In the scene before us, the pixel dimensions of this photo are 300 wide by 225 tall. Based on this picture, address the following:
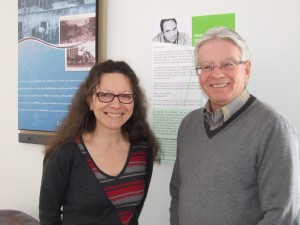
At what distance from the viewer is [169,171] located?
6.07 ft

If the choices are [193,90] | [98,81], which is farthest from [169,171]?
[98,81]

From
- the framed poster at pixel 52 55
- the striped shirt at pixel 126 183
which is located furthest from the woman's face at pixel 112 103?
the framed poster at pixel 52 55

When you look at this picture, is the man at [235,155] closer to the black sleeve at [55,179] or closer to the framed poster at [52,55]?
the black sleeve at [55,179]

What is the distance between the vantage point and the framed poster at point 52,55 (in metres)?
1.97

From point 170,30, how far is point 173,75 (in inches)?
9.4

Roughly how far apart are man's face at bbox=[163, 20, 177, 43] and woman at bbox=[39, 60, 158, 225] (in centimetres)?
45

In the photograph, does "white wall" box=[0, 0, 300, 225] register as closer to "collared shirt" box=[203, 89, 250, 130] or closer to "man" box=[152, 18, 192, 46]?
"man" box=[152, 18, 192, 46]

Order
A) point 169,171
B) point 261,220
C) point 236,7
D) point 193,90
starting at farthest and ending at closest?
point 169,171
point 193,90
point 236,7
point 261,220

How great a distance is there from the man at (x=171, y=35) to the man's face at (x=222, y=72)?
0.51m

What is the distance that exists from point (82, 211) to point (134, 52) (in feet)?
3.13

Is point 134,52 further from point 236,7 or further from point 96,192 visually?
point 96,192

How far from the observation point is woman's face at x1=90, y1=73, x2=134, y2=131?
1.33 metres

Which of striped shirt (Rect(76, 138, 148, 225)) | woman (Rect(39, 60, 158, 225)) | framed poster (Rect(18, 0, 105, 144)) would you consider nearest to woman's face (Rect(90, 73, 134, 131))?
woman (Rect(39, 60, 158, 225))

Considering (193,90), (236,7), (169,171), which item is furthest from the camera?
(169,171)
